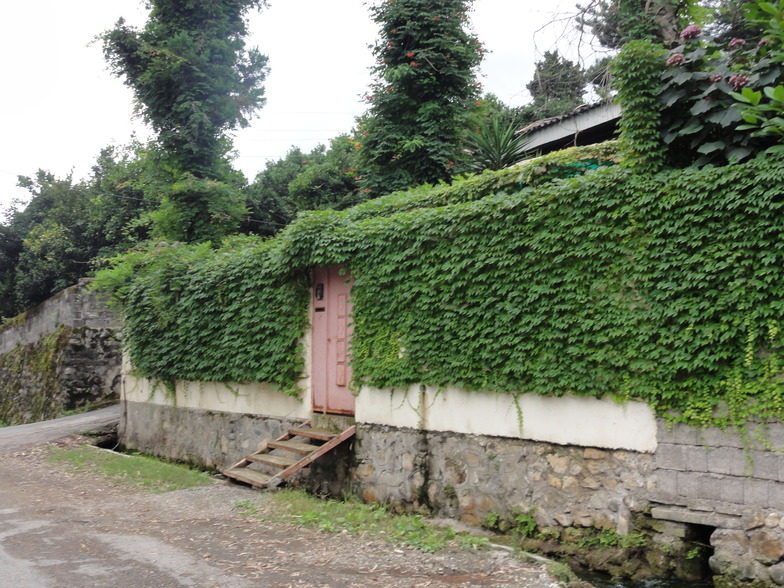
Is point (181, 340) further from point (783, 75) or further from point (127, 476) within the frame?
point (783, 75)

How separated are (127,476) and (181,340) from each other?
8.87ft

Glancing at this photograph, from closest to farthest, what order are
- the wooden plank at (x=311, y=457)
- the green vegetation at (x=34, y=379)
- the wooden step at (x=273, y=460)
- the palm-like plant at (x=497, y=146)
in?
the wooden plank at (x=311, y=457) → the wooden step at (x=273, y=460) → the palm-like plant at (x=497, y=146) → the green vegetation at (x=34, y=379)

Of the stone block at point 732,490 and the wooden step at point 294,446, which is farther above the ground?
the stone block at point 732,490

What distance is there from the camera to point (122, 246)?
76.1ft

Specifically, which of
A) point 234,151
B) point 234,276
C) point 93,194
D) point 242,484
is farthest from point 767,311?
point 93,194

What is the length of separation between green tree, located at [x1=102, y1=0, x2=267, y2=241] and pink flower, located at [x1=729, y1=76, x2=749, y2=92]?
1294cm

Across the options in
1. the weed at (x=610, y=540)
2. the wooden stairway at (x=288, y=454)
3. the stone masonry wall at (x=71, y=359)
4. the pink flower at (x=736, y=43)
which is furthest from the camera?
the stone masonry wall at (x=71, y=359)

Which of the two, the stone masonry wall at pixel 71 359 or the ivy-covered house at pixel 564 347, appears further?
the stone masonry wall at pixel 71 359

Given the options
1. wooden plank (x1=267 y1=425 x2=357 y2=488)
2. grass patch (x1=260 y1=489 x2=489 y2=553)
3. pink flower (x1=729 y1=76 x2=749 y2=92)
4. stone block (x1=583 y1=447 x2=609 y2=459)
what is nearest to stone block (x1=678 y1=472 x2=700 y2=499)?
stone block (x1=583 y1=447 x2=609 y2=459)

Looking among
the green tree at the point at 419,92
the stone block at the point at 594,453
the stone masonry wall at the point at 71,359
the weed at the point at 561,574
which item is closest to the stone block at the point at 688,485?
the stone block at the point at 594,453

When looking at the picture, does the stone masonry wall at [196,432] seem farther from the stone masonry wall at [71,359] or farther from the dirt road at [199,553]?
the stone masonry wall at [71,359]

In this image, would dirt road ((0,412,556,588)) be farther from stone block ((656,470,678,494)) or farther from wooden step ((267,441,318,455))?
stone block ((656,470,678,494))

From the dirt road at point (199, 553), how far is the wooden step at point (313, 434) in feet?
3.37

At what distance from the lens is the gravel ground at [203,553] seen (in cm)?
492
